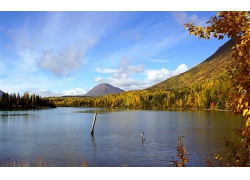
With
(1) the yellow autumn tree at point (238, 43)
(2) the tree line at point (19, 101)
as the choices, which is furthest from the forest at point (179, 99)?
(1) the yellow autumn tree at point (238, 43)

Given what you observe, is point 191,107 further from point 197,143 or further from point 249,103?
point 249,103

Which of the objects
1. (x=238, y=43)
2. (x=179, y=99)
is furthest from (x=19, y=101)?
(x=238, y=43)

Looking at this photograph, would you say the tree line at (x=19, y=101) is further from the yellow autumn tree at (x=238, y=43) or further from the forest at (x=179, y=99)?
the yellow autumn tree at (x=238, y=43)

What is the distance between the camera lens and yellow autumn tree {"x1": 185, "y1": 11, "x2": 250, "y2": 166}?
443cm

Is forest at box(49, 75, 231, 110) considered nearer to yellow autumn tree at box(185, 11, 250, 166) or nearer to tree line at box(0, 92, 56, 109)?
tree line at box(0, 92, 56, 109)

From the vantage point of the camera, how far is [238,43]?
491 centimetres

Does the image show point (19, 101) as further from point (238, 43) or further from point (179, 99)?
point (238, 43)

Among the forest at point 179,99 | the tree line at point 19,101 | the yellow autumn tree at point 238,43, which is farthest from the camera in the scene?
the tree line at point 19,101

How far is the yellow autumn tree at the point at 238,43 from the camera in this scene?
443cm
